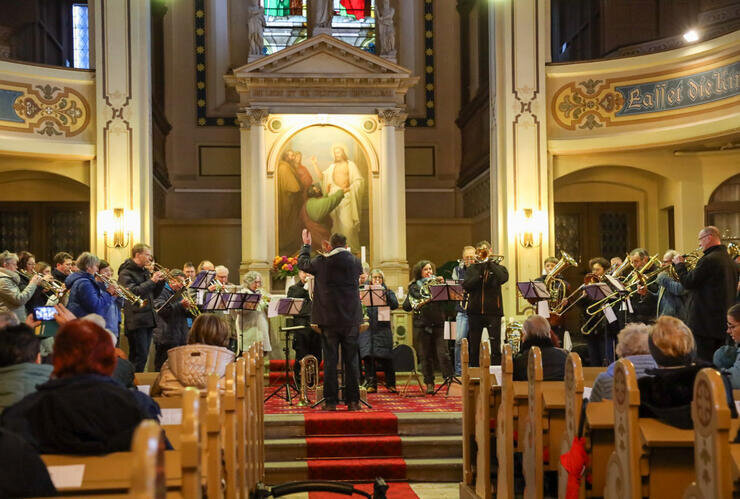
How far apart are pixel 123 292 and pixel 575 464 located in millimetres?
5963

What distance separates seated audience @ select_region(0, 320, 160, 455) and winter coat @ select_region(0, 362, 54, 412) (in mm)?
675

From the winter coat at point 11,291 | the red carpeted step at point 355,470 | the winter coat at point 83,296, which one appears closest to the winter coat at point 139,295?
the winter coat at point 83,296

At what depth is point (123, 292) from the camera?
9.02m

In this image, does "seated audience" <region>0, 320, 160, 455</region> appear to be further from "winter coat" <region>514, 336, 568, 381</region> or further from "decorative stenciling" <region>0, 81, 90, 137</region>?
"decorative stenciling" <region>0, 81, 90, 137</region>

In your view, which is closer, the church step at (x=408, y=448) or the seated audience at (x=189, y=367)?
the seated audience at (x=189, y=367)

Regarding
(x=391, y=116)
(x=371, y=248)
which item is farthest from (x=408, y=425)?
(x=391, y=116)

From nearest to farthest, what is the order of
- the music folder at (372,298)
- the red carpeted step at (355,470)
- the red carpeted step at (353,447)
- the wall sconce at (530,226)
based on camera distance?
1. the red carpeted step at (355,470)
2. the red carpeted step at (353,447)
3. the music folder at (372,298)
4. the wall sconce at (530,226)

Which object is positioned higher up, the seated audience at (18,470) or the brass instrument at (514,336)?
the seated audience at (18,470)

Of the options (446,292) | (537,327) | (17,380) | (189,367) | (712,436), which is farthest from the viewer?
(446,292)

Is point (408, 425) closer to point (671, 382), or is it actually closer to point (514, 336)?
point (514, 336)

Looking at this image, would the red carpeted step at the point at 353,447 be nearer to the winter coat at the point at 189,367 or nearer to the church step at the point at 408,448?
the church step at the point at 408,448

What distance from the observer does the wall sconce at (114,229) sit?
12938mm

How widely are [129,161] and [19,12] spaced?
395cm

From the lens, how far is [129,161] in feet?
43.3
